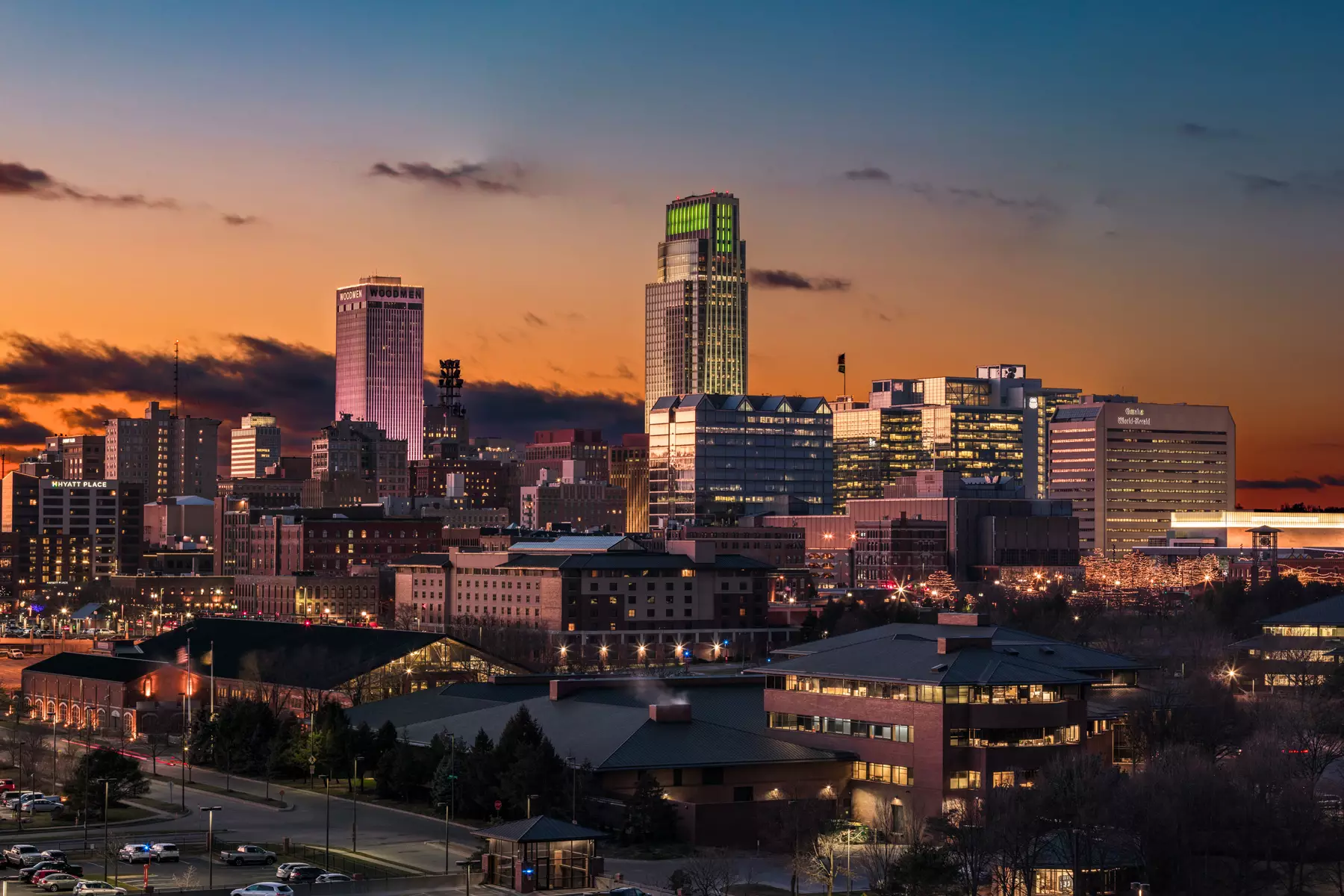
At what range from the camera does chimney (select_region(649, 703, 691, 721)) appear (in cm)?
11662

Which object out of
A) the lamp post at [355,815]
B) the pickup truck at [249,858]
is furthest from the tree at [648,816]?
the pickup truck at [249,858]

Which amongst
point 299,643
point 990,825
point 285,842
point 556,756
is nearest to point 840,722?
point 556,756

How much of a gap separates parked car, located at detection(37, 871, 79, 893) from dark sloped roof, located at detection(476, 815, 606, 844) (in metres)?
18.3

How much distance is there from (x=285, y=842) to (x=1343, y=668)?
89.3 meters

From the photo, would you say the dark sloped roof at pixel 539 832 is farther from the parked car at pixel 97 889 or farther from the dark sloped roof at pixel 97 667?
the dark sloped roof at pixel 97 667

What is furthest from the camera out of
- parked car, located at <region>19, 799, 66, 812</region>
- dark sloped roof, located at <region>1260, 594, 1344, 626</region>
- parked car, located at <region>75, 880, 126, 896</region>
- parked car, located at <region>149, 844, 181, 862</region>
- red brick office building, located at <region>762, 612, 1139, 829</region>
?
dark sloped roof, located at <region>1260, 594, 1344, 626</region>

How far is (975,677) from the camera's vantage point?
111 m

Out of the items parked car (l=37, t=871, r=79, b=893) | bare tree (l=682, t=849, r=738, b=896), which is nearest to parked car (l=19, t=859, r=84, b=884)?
parked car (l=37, t=871, r=79, b=893)

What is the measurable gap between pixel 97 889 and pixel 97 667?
3654 inches

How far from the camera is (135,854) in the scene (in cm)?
9988

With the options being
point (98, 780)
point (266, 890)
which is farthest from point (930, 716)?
point (98, 780)

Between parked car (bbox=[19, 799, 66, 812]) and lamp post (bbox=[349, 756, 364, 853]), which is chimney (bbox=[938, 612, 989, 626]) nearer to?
lamp post (bbox=[349, 756, 364, 853])

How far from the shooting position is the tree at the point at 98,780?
113875mm

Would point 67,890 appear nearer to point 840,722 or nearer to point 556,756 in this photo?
point 556,756
